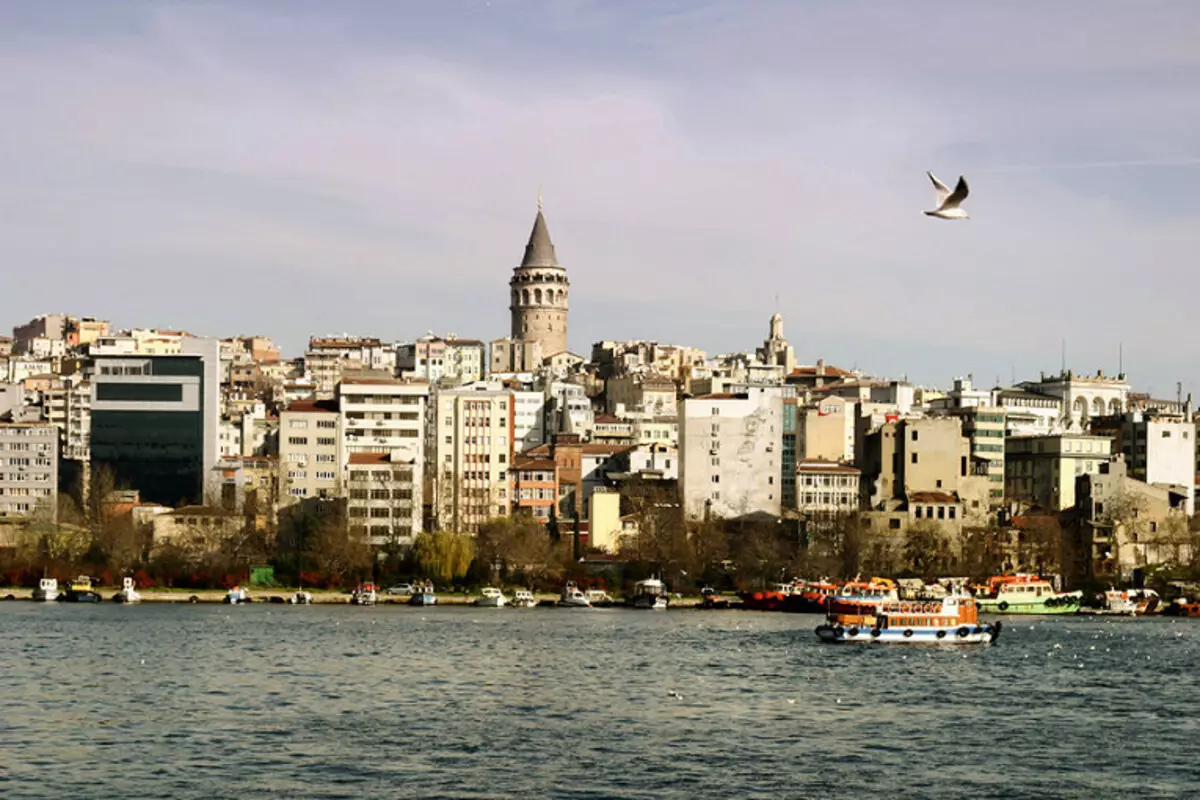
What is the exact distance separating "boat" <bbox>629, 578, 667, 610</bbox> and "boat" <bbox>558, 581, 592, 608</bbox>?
2.12 m

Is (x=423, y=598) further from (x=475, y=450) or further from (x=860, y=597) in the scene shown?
(x=860, y=597)

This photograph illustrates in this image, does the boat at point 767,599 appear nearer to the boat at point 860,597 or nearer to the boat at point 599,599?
the boat at point 860,597

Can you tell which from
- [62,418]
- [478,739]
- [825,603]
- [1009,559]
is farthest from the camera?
[62,418]

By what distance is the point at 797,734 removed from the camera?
133ft

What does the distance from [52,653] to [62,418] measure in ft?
270

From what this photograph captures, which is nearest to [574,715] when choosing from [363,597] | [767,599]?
[363,597]

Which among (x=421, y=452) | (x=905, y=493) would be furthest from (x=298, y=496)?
(x=905, y=493)

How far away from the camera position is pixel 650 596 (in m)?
91.5

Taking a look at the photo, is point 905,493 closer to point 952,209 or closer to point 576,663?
point 576,663

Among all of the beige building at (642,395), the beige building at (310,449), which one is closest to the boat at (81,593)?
the beige building at (310,449)

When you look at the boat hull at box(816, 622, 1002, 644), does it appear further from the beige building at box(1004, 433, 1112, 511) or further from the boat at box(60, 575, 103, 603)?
the beige building at box(1004, 433, 1112, 511)

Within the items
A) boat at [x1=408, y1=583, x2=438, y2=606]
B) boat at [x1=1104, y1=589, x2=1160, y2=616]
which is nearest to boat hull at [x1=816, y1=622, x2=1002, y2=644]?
boat at [x1=1104, y1=589, x2=1160, y2=616]

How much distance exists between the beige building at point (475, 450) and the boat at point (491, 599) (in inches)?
548

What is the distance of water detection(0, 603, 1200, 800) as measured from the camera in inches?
1341
